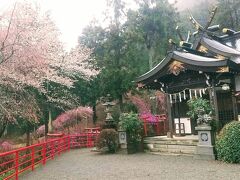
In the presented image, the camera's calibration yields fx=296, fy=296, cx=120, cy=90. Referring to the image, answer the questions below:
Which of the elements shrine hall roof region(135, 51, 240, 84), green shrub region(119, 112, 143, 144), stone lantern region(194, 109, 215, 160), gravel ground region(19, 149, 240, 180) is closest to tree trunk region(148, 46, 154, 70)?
shrine hall roof region(135, 51, 240, 84)

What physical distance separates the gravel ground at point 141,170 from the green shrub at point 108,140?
9.46 feet

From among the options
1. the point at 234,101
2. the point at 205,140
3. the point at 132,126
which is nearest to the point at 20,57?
the point at 132,126

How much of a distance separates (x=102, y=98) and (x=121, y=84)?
3658 millimetres

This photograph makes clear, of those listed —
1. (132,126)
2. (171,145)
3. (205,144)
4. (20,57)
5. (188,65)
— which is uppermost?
(20,57)

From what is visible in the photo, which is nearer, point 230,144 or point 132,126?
point 230,144

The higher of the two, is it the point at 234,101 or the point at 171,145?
the point at 234,101

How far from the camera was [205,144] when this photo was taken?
516 inches

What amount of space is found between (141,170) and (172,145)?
488 cm

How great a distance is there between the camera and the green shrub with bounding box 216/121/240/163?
11445 millimetres

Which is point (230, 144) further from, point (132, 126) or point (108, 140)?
point (108, 140)

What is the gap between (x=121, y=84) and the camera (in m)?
30.5

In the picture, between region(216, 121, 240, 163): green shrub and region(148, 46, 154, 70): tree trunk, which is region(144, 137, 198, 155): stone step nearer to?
region(216, 121, 240, 163): green shrub

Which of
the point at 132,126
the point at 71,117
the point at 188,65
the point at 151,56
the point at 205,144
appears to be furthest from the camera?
the point at 151,56

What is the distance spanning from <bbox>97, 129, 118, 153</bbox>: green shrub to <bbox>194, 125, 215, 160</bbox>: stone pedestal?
204 inches
